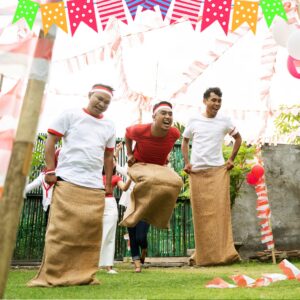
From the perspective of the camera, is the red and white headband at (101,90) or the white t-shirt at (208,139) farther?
the white t-shirt at (208,139)

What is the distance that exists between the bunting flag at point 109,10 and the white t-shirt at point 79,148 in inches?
51.8

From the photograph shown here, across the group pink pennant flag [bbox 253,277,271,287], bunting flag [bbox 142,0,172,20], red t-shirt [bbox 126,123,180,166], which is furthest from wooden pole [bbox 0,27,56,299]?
bunting flag [bbox 142,0,172,20]

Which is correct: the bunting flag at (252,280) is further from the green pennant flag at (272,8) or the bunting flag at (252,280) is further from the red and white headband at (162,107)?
the green pennant flag at (272,8)

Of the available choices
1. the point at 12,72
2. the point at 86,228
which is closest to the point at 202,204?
the point at 86,228

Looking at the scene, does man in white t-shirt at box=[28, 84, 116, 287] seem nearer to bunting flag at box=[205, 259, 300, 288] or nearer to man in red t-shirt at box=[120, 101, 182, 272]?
man in red t-shirt at box=[120, 101, 182, 272]

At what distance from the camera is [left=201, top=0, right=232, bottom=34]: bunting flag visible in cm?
427

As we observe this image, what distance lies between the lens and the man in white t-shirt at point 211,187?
14.3ft

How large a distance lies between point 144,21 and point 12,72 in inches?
90.6

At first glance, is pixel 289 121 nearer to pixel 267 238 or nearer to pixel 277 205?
pixel 277 205

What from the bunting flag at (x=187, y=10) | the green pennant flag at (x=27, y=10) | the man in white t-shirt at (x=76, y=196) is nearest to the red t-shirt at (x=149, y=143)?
the man in white t-shirt at (x=76, y=196)

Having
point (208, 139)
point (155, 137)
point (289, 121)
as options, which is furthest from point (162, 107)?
point (289, 121)

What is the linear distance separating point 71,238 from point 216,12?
242 centimetres

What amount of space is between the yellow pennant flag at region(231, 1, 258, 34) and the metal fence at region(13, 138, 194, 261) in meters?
3.31

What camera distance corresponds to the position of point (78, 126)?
11.3 feet
